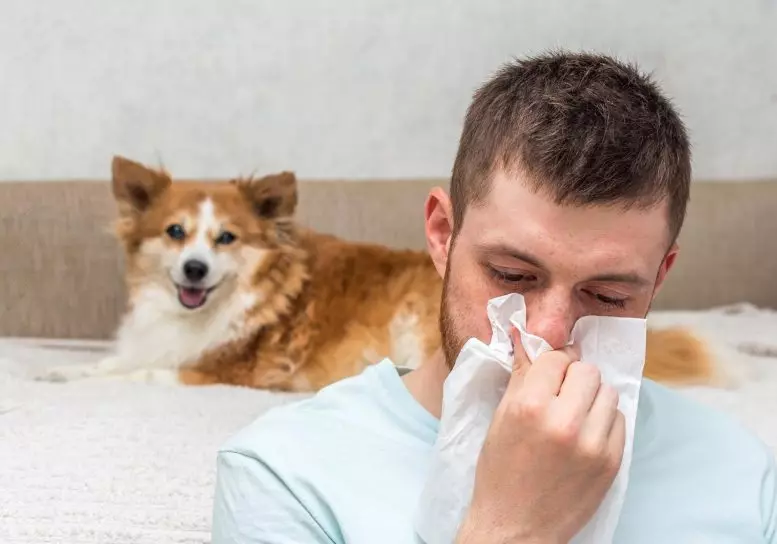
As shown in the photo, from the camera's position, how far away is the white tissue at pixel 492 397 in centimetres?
60

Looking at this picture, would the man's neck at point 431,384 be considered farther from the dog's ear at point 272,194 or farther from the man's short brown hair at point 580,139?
the dog's ear at point 272,194

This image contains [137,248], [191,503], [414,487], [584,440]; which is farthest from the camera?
[137,248]

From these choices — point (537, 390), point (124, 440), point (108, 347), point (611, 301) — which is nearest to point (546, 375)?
point (537, 390)

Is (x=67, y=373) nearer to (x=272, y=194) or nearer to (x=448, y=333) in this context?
A: (x=272, y=194)

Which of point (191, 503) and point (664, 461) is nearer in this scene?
point (664, 461)

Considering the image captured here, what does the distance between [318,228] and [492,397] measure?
1322 mm

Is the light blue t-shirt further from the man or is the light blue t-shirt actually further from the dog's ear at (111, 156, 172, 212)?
the dog's ear at (111, 156, 172, 212)

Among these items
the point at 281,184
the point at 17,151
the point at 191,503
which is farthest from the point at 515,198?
the point at 17,151

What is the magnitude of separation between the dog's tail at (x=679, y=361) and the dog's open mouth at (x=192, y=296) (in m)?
0.92

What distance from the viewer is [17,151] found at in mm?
2027

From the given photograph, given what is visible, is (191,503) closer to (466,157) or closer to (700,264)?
(466,157)

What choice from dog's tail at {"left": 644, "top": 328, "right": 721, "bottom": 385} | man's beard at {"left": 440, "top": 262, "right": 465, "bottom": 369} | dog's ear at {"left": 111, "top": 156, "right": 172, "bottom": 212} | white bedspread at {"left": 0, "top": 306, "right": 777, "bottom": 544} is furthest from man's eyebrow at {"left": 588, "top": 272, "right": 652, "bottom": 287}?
dog's ear at {"left": 111, "top": 156, "right": 172, "bottom": 212}

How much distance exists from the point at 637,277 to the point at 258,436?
0.35 meters

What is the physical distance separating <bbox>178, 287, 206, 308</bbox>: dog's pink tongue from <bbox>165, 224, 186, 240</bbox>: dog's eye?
113 millimetres
